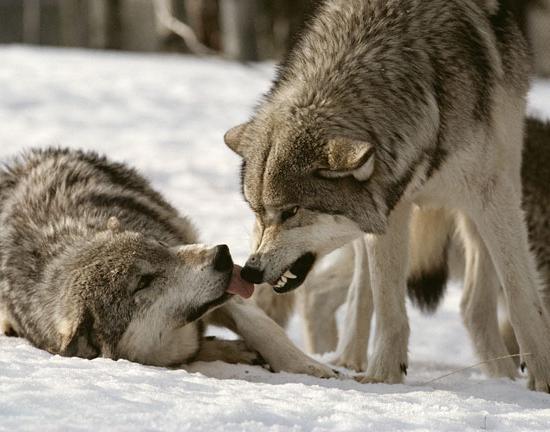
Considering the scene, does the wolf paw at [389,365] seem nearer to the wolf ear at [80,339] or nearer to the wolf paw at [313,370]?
the wolf paw at [313,370]

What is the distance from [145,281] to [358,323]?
1.58 metres

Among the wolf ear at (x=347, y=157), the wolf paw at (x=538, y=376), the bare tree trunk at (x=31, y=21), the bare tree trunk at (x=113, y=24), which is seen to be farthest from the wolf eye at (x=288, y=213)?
the bare tree trunk at (x=31, y=21)

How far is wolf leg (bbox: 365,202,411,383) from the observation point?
15.3 ft

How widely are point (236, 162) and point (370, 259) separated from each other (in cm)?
550

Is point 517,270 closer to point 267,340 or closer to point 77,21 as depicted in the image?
point 267,340

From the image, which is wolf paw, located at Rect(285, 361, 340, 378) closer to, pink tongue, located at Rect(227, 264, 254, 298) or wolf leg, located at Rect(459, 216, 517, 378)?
pink tongue, located at Rect(227, 264, 254, 298)

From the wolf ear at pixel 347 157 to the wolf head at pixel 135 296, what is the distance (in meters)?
0.56

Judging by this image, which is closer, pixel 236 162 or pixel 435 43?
pixel 435 43

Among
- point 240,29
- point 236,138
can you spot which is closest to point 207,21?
point 240,29

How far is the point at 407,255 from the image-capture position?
4.79 metres

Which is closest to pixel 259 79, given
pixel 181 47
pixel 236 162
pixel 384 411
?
pixel 236 162

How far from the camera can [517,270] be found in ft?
14.8

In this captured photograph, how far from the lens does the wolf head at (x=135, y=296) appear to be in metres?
4.10

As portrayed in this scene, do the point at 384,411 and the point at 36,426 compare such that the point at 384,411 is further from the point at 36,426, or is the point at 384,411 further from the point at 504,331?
the point at 504,331
